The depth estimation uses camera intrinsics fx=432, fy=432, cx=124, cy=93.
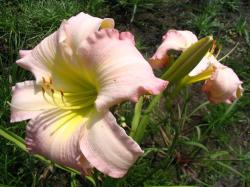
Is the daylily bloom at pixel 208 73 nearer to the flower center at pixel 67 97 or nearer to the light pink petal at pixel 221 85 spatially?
the light pink petal at pixel 221 85

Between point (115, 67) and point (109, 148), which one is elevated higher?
point (115, 67)

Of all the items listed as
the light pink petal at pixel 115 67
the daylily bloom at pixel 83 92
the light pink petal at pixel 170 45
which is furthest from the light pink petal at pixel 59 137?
the light pink petal at pixel 170 45

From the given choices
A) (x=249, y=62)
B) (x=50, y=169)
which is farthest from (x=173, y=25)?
(x=50, y=169)

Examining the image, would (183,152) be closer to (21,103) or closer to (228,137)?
(228,137)

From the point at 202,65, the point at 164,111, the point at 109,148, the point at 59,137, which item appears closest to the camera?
the point at 109,148

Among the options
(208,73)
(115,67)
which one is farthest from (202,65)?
(115,67)

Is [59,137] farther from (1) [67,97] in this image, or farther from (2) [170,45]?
(2) [170,45]

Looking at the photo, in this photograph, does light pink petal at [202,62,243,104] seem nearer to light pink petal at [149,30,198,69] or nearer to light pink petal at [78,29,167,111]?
light pink petal at [149,30,198,69]

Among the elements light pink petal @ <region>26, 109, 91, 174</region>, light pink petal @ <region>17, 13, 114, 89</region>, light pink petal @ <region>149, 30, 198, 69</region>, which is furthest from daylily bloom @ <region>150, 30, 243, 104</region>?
light pink petal @ <region>26, 109, 91, 174</region>
